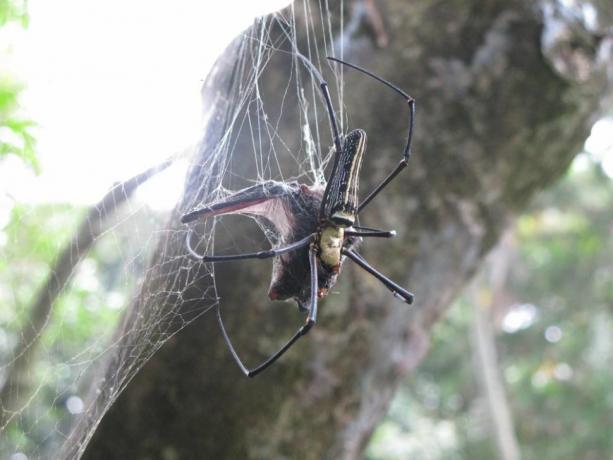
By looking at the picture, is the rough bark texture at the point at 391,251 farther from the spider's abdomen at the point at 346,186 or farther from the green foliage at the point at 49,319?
the spider's abdomen at the point at 346,186

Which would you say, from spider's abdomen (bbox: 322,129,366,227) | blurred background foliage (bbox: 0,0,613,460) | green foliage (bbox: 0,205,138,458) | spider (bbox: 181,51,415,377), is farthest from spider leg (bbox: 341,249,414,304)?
blurred background foliage (bbox: 0,0,613,460)

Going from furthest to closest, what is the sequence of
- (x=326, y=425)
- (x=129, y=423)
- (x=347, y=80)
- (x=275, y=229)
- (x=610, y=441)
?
(x=610, y=441) < (x=347, y=80) < (x=326, y=425) < (x=129, y=423) < (x=275, y=229)

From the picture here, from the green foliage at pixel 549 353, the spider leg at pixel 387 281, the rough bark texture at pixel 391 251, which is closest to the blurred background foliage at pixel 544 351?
the green foliage at pixel 549 353

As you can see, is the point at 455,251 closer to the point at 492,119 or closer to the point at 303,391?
the point at 492,119

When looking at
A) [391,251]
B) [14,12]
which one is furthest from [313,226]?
[14,12]

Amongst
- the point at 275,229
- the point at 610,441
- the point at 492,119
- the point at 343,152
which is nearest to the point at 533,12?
the point at 492,119
